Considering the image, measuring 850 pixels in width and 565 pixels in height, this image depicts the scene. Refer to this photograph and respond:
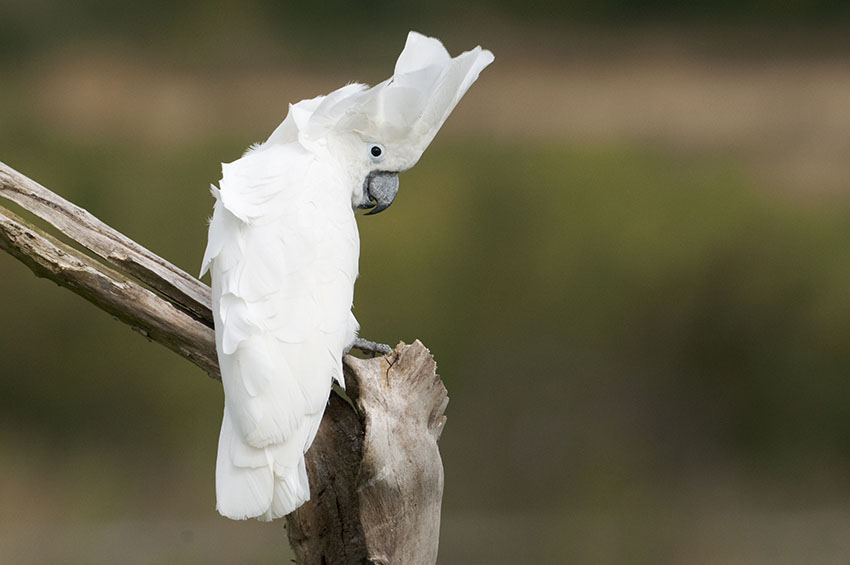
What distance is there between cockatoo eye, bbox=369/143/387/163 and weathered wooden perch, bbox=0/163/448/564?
44 cm

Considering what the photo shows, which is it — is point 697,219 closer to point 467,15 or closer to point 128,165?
point 467,15

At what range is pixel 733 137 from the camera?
3859 millimetres

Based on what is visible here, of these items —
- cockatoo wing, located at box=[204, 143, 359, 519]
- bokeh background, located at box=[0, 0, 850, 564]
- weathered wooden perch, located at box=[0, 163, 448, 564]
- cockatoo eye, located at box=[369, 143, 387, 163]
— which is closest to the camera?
cockatoo wing, located at box=[204, 143, 359, 519]

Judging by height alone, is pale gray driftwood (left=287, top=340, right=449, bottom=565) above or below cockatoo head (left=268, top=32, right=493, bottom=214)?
below

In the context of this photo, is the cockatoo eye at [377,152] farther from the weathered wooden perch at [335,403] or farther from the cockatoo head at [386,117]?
the weathered wooden perch at [335,403]

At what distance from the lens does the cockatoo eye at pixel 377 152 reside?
1.99 metres

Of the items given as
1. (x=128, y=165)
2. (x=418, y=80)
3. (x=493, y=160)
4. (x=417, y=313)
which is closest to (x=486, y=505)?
(x=417, y=313)

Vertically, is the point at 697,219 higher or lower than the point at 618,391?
higher

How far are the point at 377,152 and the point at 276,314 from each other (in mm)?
499

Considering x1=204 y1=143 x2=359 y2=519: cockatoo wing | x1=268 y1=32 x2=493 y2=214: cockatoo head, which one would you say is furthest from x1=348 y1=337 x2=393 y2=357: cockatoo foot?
x1=268 y1=32 x2=493 y2=214: cockatoo head

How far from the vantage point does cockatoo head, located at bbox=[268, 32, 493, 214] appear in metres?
1.91

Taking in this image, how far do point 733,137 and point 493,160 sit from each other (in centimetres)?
109

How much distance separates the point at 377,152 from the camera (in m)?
2.00

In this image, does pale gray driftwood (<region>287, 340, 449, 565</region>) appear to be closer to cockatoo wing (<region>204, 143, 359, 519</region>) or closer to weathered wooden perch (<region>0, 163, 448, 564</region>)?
weathered wooden perch (<region>0, 163, 448, 564</region>)
